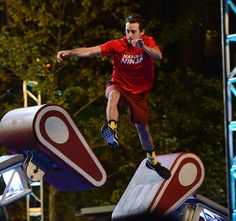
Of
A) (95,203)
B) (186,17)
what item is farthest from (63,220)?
(186,17)

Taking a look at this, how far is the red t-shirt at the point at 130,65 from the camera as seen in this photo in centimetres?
651

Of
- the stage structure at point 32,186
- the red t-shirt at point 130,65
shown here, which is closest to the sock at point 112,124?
the red t-shirt at point 130,65

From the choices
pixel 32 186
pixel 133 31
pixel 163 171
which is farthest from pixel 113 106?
pixel 32 186

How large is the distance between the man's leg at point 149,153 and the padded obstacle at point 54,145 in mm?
610

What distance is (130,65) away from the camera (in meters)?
6.52

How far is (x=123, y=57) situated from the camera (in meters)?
6.52

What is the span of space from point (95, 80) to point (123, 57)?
561cm

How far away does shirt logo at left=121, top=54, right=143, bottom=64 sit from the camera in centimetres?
650

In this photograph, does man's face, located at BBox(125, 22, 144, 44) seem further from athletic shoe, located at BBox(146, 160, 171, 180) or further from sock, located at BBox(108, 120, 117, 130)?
athletic shoe, located at BBox(146, 160, 171, 180)

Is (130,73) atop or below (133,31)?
below

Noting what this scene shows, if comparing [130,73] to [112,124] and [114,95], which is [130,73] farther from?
[112,124]

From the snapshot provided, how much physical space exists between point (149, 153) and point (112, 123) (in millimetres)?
760

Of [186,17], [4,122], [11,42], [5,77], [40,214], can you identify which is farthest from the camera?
[186,17]

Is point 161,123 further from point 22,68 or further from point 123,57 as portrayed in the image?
point 123,57
